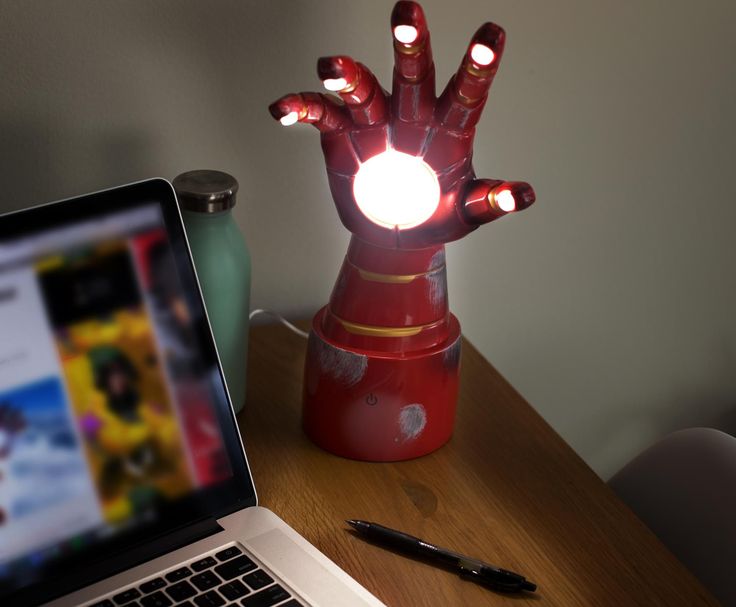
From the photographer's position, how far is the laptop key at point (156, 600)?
583 mm

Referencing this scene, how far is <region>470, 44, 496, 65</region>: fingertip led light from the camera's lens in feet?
2.04

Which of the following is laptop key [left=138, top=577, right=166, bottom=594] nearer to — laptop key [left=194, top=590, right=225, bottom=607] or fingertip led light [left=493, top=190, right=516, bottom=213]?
laptop key [left=194, top=590, right=225, bottom=607]

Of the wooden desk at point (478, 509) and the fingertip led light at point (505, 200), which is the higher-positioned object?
the fingertip led light at point (505, 200)

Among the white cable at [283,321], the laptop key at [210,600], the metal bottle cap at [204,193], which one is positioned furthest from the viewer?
the white cable at [283,321]

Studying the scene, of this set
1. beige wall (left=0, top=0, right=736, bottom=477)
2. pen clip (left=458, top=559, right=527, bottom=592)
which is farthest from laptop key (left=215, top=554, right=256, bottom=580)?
beige wall (left=0, top=0, right=736, bottom=477)

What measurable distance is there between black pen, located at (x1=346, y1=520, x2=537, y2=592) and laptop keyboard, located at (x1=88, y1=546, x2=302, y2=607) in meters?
0.10

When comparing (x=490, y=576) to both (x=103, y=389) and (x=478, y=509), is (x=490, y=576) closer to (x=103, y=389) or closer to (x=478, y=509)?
(x=478, y=509)

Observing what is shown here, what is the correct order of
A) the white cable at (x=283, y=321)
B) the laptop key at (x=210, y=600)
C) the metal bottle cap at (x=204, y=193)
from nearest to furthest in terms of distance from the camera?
the laptop key at (x=210, y=600) → the metal bottle cap at (x=204, y=193) → the white cable at (x=283, y=321)

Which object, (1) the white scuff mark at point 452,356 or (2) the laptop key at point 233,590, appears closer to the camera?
(2) the laptop key at point 233,590

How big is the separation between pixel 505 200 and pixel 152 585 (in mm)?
347

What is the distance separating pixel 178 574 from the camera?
0.61 metres

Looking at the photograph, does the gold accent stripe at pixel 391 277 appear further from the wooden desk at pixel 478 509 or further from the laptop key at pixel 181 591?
the laptop key at pixel 181 591

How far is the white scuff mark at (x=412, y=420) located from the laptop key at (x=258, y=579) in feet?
0.61

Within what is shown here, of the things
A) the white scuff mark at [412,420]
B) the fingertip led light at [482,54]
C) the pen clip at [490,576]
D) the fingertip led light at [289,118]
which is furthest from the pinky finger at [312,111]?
the pen clip at [490,576]
